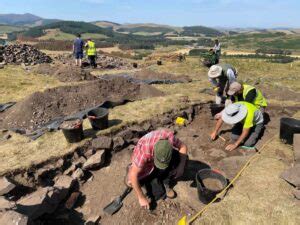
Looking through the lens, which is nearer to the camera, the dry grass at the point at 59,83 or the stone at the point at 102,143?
the dry grass at the point at 59,83

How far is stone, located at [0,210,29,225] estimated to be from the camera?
3.71 meters

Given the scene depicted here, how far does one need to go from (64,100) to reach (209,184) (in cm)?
579

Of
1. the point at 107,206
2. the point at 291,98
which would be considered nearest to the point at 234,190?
the point at 107,206

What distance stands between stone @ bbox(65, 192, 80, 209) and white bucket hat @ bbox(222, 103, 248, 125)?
12.1ft

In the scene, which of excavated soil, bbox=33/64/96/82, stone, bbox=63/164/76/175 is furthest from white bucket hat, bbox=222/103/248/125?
excavated soil, bbox=33/64/96/82

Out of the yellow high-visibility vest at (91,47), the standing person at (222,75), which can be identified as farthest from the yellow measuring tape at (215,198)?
the yellow high-visibility vest at (91,47)

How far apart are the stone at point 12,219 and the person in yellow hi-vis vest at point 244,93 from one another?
5109 mm

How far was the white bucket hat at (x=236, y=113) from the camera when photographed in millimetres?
6338

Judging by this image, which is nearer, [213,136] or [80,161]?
[80,161]

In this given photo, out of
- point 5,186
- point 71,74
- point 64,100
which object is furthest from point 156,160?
point 71,74

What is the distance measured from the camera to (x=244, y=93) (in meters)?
7.01

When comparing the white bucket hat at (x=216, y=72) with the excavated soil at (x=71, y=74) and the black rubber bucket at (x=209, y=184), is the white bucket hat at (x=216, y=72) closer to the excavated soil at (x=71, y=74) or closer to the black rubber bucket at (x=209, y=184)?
the black rubber bucket at (x=209, y=184)

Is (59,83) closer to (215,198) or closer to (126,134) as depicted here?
(126,134)

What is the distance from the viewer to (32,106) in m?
8.59
